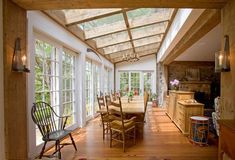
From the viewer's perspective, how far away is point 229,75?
2.16 meters

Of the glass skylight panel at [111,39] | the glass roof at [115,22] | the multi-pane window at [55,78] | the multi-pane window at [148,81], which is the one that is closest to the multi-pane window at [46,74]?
the multi-pane window at [55,78]

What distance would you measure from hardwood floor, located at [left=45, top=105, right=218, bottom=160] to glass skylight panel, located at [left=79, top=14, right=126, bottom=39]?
2.60m

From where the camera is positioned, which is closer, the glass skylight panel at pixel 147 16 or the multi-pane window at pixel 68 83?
the multi-pane window at pixel 68 83

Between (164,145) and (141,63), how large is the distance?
7537 mm

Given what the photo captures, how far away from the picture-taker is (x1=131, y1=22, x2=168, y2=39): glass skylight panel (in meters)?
5.80

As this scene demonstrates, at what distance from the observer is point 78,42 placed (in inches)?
Result: 200

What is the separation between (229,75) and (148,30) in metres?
4.10

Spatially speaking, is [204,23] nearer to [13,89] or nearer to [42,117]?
[13,89]

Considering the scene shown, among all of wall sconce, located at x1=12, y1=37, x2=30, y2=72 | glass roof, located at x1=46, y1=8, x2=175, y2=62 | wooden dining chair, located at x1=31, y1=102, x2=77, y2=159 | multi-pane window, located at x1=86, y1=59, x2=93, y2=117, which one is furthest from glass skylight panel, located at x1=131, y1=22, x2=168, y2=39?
wall sconce, located at x1=12, y1=37, x2=30, y2=72

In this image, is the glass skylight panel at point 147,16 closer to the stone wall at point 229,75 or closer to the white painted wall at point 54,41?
the white painted wall at point 54,41

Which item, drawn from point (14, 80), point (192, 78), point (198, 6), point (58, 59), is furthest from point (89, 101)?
point (192, 78)

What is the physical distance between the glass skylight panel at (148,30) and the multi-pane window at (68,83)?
6.95ft

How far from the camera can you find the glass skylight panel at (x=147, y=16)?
4621mm

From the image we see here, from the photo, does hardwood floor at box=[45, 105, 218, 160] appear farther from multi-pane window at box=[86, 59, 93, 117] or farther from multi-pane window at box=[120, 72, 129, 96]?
multi-pane window at box=[120, 72, 129, 96]
